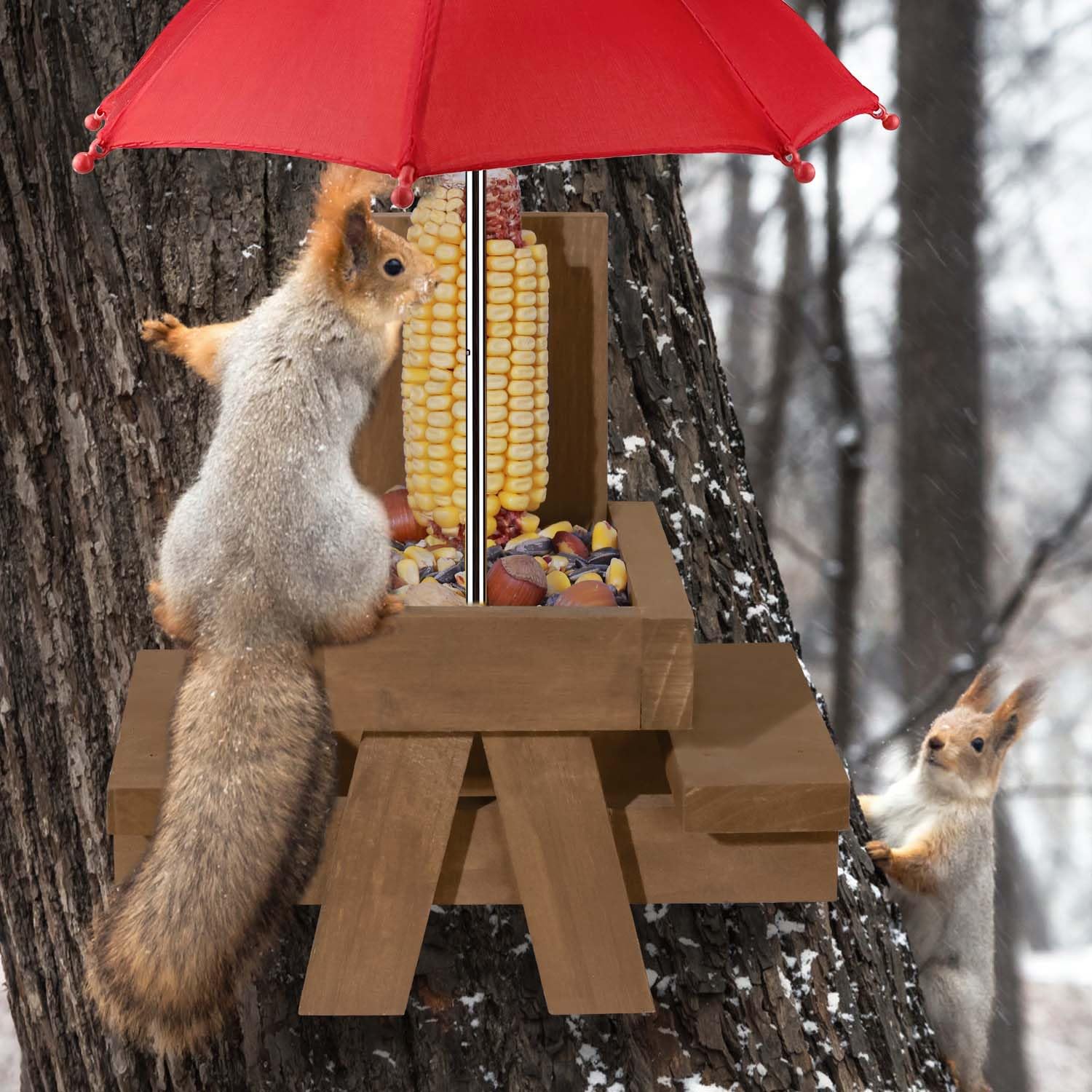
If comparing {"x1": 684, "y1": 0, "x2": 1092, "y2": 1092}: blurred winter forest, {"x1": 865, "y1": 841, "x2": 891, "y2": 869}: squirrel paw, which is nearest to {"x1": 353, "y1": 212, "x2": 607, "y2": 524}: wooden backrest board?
{"x1": 865, "y1": 841, "x2": 891, "y2": 869}: squirrel paw

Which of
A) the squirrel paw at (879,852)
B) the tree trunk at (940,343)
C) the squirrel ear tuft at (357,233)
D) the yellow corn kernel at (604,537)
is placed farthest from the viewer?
the tree trunk at (940,343)

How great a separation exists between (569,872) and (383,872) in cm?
14

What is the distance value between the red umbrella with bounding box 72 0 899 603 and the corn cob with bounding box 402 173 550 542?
207 millimetres

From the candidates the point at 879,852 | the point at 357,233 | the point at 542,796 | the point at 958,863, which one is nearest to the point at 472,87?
Answer: the point at 357,233

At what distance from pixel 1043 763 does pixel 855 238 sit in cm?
158

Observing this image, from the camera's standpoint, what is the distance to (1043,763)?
385cm

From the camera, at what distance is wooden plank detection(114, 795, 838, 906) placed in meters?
1.02

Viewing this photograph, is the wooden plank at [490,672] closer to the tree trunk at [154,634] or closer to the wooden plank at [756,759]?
the wooden plank at [756,759]

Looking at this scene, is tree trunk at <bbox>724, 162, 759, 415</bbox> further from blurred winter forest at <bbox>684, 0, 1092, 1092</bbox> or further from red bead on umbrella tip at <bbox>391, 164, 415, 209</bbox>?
red bead on umbrella tip at <bbox>391, 164, 415, 209</bbox>

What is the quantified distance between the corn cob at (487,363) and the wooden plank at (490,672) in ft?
0.47

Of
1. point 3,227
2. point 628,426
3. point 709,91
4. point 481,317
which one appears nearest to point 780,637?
point 628,426

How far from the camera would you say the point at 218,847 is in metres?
0.95

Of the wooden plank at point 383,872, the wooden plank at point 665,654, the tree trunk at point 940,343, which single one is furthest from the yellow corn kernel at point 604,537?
the tree trunk at point 940,343

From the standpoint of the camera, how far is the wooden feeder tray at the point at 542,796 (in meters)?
0.96
